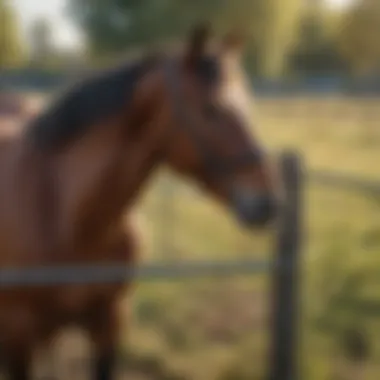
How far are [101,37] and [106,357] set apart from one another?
8965mm

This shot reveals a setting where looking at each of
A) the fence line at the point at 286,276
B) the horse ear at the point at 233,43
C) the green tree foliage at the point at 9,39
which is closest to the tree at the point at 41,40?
the green tree foliage at the point at 9,39

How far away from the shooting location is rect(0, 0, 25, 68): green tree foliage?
33.1 ft

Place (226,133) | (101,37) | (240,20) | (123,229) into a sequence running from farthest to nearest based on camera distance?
1. (240,20)
2. (101,37)
3. (123,229)
4. (226,133)

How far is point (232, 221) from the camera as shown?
15.3 feet

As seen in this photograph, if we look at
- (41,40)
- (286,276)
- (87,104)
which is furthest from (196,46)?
(41,40)

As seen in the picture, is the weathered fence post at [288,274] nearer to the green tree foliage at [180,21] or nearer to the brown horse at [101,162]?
the brown horse at [101,162]

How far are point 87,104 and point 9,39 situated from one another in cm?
834

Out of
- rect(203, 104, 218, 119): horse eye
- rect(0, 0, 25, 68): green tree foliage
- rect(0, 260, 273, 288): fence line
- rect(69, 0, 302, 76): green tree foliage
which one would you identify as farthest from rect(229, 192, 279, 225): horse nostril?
rect(69, 0, 302, 76): green tree foliage

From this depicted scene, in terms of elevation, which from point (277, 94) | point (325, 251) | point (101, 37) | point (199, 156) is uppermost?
point (101, 37)

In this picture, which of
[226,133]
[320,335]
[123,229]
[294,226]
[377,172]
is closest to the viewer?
[294,226]

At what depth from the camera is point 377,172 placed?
22.5ft

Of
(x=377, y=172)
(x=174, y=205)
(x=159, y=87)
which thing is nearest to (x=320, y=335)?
(x=159, y=87)

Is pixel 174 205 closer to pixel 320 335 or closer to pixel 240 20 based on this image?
pixel 320 335

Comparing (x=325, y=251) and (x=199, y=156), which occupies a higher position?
(x=199, y=156)
